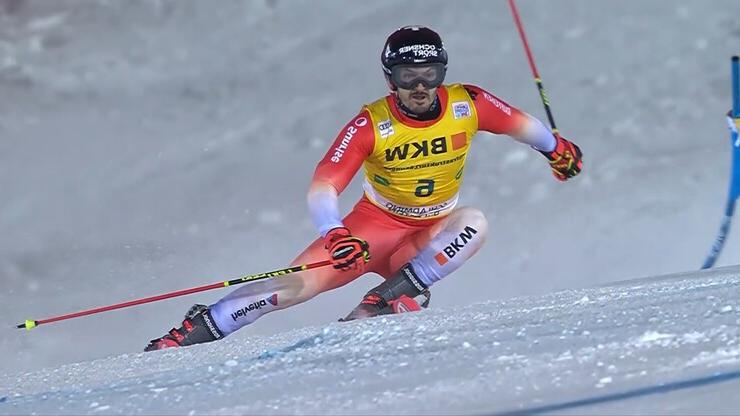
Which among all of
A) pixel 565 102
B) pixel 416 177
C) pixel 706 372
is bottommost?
pixel 706 372

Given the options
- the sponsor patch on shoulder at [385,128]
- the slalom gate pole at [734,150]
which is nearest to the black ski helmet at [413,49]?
the sponsor patch on shoulder at [385,128]

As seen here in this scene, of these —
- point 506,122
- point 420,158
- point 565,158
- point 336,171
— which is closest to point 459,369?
point 336,171

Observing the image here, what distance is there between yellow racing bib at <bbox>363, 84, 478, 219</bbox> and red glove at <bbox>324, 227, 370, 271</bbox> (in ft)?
1.12

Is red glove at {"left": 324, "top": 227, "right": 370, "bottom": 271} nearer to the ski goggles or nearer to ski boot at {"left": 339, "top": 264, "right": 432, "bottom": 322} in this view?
ski boot at {"left": 339, "top": 264, "right": 432, "bottom": 322}

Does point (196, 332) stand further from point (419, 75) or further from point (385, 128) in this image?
point (419, 75)

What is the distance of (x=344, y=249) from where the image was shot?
2.94 metres

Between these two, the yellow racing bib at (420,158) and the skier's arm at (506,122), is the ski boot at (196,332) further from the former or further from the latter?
the skier's arm at (506,122)

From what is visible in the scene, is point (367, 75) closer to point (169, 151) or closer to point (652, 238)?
point (169, 151)

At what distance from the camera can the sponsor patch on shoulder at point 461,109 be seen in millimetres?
3264

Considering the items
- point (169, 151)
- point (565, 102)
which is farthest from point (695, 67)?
point (169, 151)

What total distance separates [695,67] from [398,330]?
356 cm

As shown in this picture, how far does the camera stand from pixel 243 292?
10.6ft

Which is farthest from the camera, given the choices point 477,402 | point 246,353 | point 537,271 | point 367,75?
point 367,75

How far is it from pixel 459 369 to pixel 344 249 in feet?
4.02
